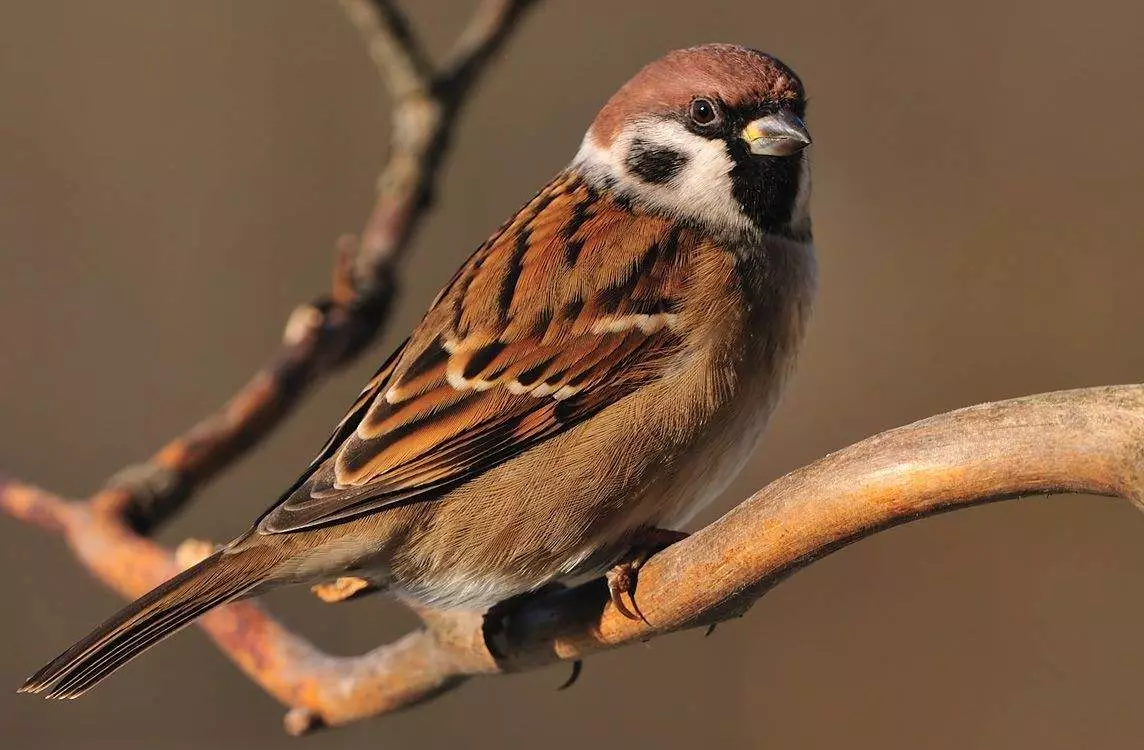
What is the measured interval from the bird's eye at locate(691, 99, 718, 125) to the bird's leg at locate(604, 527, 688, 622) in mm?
761

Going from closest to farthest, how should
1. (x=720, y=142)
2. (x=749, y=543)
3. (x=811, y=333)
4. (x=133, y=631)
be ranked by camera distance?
(x=749, y=543), (x=133, y=631), (x=720, y=142), (x=811, y=333)

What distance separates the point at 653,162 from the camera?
280 cm

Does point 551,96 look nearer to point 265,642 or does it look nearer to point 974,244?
point 974,244

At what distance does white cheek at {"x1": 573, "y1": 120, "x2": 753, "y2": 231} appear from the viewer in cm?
270

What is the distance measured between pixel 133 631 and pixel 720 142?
52.4 inches

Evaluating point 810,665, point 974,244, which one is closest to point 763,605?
point 810,665

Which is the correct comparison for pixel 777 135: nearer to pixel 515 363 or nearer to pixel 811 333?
pixel 515 363

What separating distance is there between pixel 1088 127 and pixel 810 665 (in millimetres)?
1955

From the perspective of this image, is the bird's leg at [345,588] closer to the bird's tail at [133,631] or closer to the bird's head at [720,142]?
the bird's tail at [133,631]

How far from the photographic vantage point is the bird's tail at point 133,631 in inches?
90.5

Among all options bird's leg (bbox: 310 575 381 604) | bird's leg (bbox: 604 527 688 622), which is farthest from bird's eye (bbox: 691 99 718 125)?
bird's leg (bbox: 310 575 381 604)

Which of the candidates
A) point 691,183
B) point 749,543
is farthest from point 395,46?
point 749,543

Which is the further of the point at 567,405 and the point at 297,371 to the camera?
the point at 297,371

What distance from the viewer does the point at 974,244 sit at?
4.79 meters
